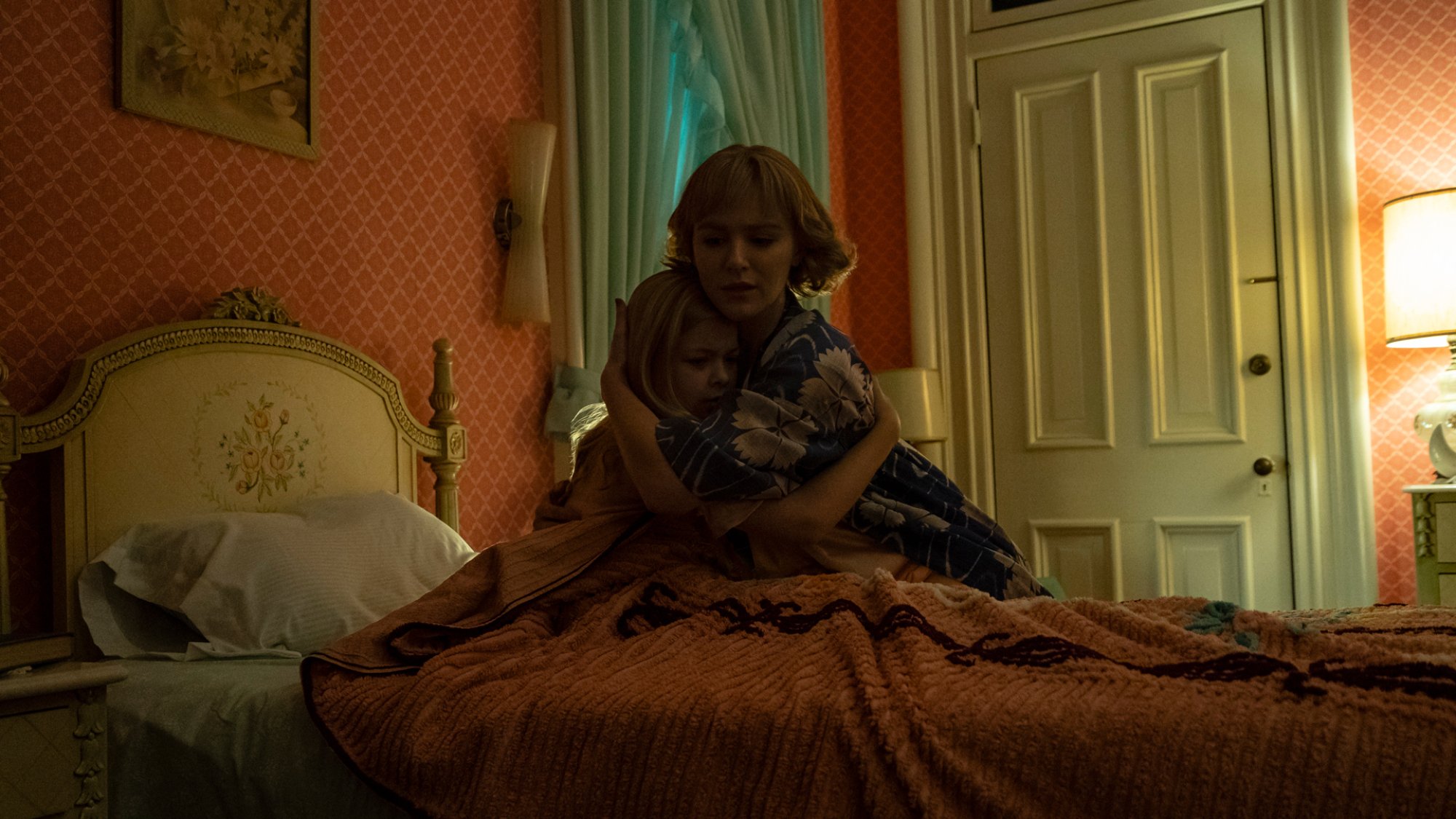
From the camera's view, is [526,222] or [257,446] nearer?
[257,446]

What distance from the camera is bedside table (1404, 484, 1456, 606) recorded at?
9.74 feet

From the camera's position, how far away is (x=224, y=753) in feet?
4.45

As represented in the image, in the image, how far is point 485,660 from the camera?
127cm

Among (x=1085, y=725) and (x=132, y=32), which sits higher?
(x=132, y=32)

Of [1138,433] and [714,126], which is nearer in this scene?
[714,126]

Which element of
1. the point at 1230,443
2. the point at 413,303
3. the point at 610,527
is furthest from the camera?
the point at 1230,443

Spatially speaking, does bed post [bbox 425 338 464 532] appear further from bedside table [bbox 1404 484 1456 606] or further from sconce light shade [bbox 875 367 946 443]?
bedside table [bbox 1404 484 1456 606]

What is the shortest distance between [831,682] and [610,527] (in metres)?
0.46

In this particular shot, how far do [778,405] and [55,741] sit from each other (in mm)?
903

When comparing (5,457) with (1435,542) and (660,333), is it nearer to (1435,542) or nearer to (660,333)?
(660,333)

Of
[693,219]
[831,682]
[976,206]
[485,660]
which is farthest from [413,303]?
[976,206]

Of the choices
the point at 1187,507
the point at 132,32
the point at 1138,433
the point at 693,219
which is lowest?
the point at 1187,507

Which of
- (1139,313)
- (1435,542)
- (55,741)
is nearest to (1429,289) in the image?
(1435,542)

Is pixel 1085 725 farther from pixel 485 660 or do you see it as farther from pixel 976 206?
pixel 976 206
